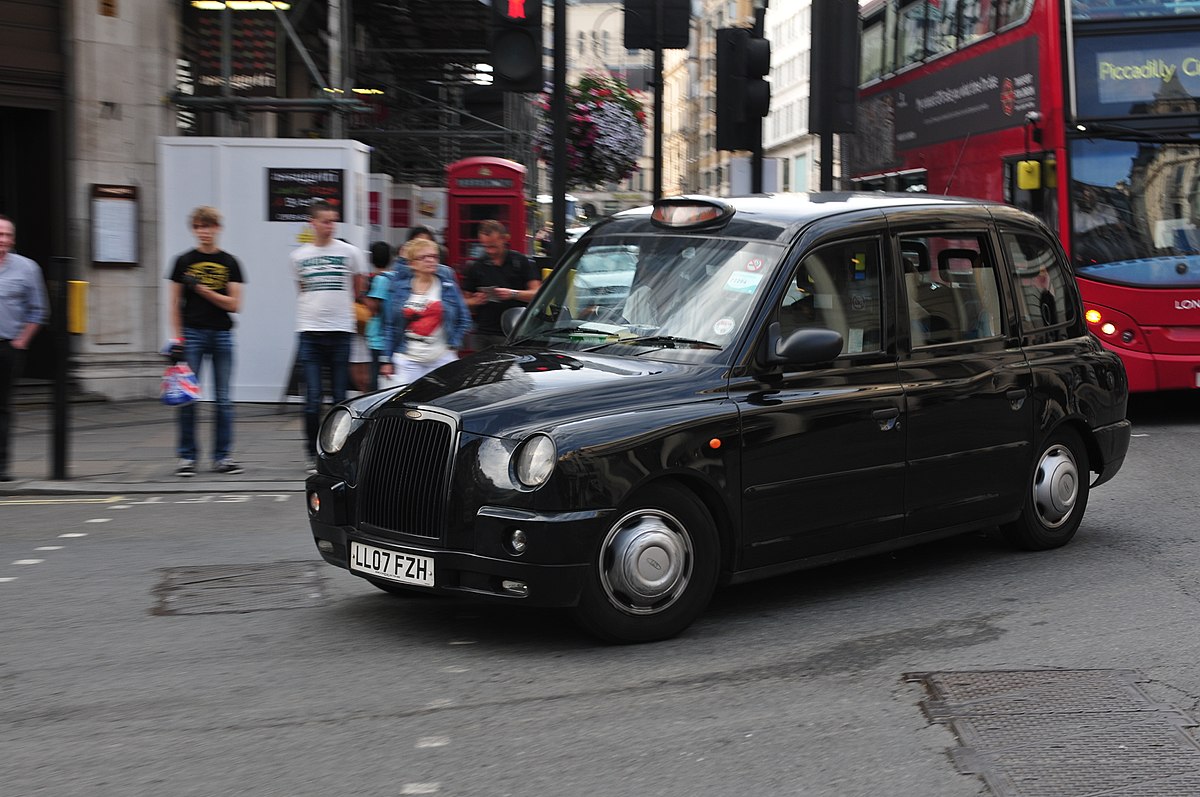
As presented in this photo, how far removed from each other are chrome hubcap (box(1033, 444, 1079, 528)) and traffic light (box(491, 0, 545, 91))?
4468 millimetres

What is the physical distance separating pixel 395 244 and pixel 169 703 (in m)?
19.9

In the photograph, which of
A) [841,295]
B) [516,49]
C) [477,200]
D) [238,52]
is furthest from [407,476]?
[477,200]

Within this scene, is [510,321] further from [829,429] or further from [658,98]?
[658,98]

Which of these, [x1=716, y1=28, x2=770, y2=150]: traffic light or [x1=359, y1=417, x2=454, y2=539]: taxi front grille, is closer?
[x1=359, y1=417, x2=454, y2=539]: taxi front grille

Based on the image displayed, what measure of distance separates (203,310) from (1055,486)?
5.74 m

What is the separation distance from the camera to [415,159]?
31.7 m

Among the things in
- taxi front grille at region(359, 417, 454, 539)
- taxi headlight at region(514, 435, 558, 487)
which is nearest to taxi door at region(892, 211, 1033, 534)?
taxi headlight at region(514, 435, 558, 487)

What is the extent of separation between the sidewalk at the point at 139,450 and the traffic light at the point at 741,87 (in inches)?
167

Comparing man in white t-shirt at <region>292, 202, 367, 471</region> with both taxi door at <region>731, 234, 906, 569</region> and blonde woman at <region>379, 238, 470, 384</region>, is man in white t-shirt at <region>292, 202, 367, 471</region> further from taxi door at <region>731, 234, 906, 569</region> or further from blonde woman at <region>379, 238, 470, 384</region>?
taxi door at <region>731, 234, 906, 569</region>

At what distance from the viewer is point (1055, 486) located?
730 centimetres

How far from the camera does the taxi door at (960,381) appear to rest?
6.49 metres

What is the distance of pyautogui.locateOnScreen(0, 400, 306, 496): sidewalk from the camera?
9.74 meters

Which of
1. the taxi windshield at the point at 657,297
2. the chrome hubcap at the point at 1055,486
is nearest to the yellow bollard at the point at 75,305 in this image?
the taxi windshield at the point at 657,297

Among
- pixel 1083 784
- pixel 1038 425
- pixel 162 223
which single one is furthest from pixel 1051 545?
pixel 162 223
